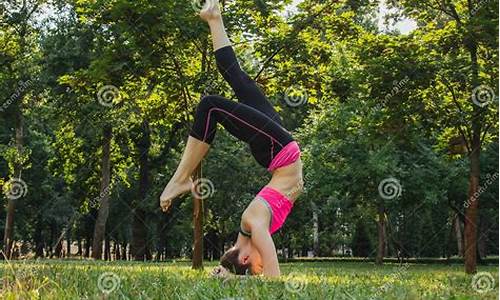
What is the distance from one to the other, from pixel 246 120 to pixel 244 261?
1378 mm

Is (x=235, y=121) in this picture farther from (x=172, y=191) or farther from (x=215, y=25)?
(x=215, y=25)

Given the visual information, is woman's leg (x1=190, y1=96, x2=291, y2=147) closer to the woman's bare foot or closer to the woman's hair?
the woman's bare foot

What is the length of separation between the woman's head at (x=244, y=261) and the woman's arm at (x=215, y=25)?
207 centimetres

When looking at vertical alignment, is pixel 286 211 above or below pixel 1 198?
below

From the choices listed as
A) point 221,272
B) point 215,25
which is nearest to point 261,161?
point 221,272

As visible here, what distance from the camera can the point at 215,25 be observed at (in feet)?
19.5

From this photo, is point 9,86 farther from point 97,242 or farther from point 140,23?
point 140,23

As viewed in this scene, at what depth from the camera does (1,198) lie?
3916 centimetres

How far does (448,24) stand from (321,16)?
289 cm

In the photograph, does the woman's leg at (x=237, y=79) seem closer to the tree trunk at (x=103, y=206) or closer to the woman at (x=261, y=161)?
the woman at (x=261, y=161)

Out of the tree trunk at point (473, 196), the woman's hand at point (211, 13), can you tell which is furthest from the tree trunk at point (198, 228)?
the woman's hand at point (211, 13)

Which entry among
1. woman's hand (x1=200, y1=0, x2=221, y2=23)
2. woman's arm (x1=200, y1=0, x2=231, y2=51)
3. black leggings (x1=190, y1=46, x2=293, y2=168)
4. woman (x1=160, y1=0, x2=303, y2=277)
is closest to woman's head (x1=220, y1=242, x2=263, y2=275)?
woman (x1=160, y1=0, x2=303, y2=277)

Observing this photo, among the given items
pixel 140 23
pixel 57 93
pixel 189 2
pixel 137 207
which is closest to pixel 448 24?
pixel 189 2

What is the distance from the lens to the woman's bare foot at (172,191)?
5363 mm
